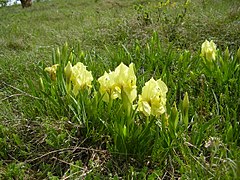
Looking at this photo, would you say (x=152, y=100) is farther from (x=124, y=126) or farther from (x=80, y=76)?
(x=80, y=76)

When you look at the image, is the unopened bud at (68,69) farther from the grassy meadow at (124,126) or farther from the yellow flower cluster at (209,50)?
the yellow flower cluster at (209,50)

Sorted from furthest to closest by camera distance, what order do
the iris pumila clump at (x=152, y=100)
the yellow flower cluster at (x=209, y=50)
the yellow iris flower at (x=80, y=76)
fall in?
the yellow flower cluster at (x=209, y=50)
the yellow iris flower at (x=80, y=76)
the iris pumila clump at (x=152, y=100)

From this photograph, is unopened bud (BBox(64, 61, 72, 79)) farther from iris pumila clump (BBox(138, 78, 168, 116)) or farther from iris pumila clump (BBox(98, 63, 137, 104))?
iris pumila clump (BBox(138, 78, 168, 116))

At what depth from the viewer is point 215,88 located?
74.0 inches

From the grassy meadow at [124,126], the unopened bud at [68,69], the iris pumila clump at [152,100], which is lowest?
the grassy meadow at [124,126]

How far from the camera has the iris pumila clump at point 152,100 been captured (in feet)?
4.20

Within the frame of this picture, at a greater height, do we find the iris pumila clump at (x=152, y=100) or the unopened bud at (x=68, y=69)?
the unopened bud at (x=68, y=69)

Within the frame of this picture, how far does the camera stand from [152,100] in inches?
50.9

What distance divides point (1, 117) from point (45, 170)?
1.83 ft

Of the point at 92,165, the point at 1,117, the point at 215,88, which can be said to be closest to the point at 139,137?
the point at 92,165

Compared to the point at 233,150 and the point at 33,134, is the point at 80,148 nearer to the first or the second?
the point at 33,134

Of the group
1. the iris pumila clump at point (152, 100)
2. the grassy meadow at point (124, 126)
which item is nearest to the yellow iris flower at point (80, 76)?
the grassy meadow at point (124, 126)

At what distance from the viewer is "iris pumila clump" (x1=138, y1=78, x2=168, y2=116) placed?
4.20 feet

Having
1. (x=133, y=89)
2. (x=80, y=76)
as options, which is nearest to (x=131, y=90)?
(x=133, y=89)
